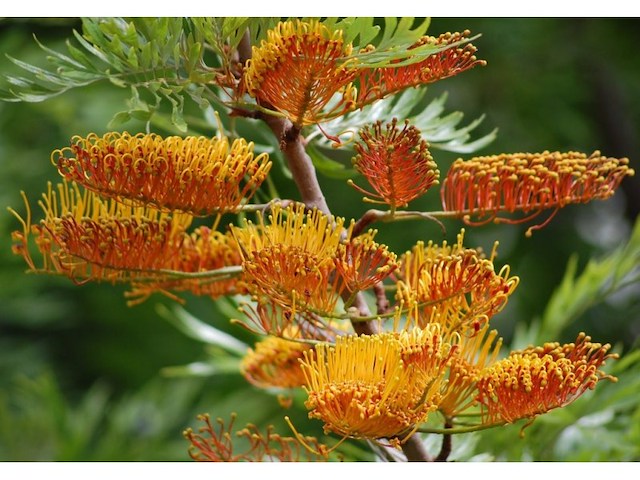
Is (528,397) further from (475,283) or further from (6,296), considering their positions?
(6,296)

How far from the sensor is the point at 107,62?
501 millimetres

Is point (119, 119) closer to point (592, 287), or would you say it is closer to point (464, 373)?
point (464, 373)

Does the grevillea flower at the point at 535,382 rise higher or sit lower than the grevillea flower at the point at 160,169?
lower

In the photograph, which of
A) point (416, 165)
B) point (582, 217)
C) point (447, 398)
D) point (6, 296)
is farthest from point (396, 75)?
point (582, 217)

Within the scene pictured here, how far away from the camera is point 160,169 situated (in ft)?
1.59

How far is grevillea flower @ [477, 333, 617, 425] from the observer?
1.54 ft

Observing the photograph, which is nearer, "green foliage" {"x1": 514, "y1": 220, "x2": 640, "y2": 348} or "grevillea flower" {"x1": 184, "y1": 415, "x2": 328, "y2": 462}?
"grevillea flower" {"x1": 184, "y1": 415, "x2": 328, "y2": 462}

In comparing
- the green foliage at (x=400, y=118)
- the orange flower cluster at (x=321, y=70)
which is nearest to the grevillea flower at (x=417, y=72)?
the orange flower cluster at (x=321, y=70)

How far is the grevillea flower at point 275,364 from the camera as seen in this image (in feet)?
1.96

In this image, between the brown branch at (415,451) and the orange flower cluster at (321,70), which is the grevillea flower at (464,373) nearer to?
the brown branch at (415,451)

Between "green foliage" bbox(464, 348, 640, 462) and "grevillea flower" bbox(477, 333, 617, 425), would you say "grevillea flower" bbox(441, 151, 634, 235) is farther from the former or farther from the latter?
"green foliage" bbox(464, 348, 640, 462)

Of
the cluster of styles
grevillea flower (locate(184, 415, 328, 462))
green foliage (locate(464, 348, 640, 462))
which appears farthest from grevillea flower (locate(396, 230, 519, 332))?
green foliage (locate(464, 348, 640, 462))

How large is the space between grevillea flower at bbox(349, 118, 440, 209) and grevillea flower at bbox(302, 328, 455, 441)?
0.08 metres

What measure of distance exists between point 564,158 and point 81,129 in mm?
1140
